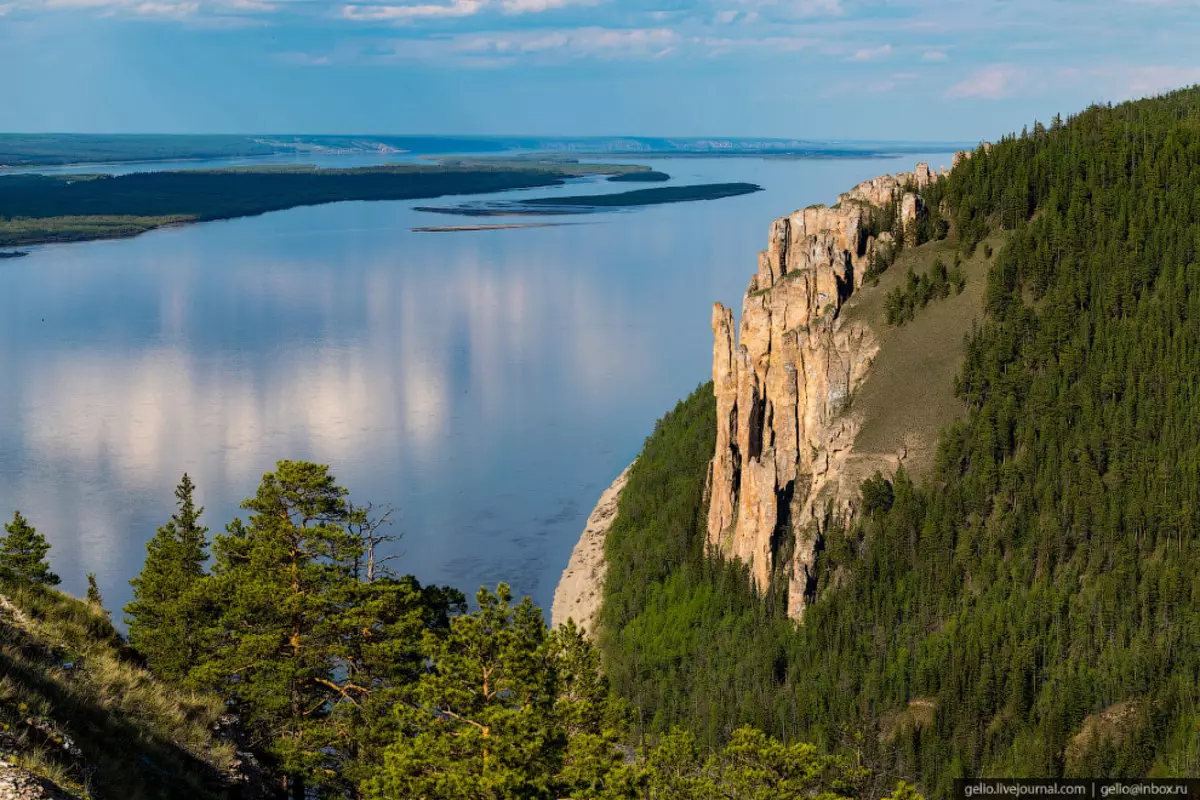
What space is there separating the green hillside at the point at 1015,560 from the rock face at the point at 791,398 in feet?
7.98

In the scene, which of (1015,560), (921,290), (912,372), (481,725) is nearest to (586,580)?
(912,372)

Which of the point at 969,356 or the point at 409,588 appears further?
the point at 969,356

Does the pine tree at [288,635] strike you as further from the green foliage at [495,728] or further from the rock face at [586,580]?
the rock face at [586,580]

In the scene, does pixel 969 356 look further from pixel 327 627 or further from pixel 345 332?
pixel 345 332

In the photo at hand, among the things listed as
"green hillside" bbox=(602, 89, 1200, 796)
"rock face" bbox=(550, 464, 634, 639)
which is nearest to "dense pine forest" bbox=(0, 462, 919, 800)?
"green hillside" bbox=(602, 89, 1200, 796)

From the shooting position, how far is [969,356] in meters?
84.6

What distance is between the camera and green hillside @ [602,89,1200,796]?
2596 inches

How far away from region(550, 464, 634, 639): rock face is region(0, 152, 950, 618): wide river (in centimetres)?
105

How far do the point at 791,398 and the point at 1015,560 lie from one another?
1828 centimetres

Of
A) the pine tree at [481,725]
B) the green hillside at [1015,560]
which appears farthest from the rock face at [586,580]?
the pine tree at [481,725]

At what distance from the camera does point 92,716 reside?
25.9 meters

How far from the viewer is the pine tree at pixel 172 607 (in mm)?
37656

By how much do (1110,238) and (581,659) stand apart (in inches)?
2817

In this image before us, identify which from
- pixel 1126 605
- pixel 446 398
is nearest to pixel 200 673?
pixel 1126 605
